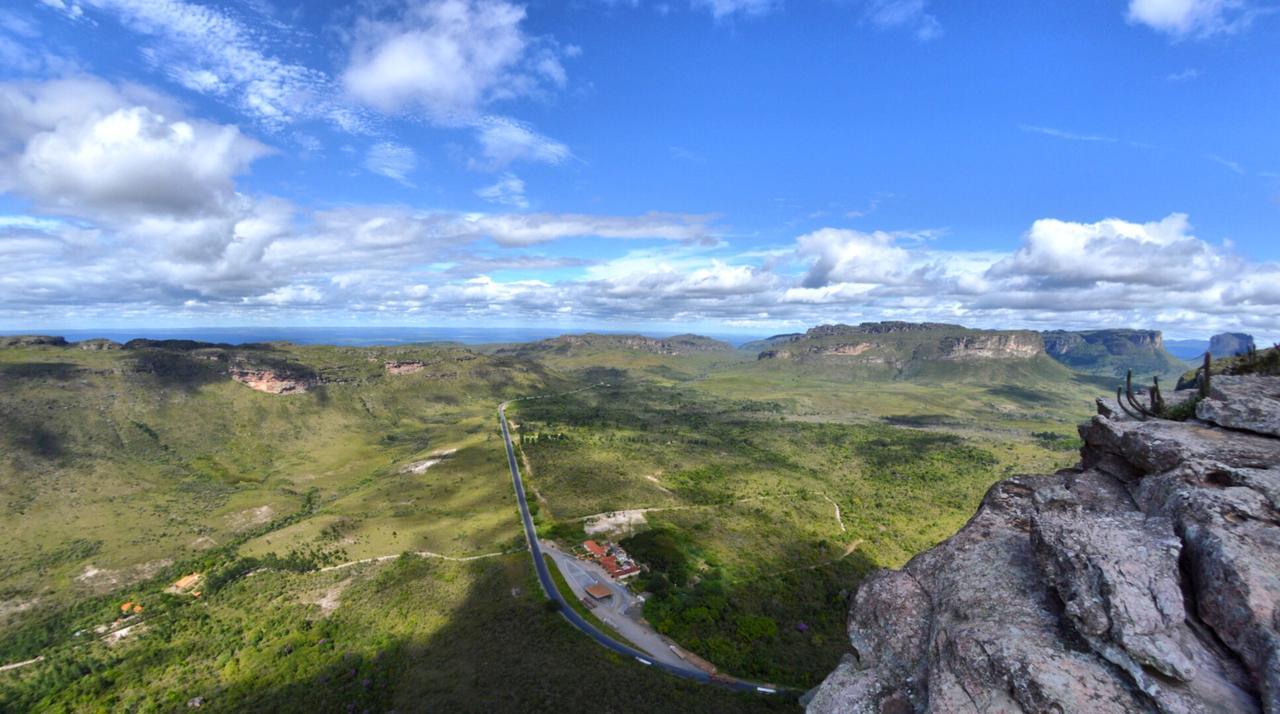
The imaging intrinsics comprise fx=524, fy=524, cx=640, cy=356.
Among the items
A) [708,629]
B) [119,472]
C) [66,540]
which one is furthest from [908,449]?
[119,472]

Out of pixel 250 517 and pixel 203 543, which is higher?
pixel 203 543

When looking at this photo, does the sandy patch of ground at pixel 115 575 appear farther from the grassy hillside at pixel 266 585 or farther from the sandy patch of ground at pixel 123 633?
the sandy patch of ground at pixel 123 633

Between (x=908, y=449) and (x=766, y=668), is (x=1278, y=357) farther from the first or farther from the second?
(x=908, y=449)

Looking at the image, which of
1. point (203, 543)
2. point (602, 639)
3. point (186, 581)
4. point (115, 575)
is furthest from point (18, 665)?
point (602, 639)

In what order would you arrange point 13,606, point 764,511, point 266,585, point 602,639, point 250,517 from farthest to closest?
1. point 250,517
2. point 764,511
3. point 266,585
4. point 13,606
5. point 602,639

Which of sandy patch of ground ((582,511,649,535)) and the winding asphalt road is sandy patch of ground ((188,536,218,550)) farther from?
sandy patch of ground ((582,511,649,535))

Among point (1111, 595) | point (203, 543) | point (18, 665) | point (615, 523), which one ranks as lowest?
point (203, 543)

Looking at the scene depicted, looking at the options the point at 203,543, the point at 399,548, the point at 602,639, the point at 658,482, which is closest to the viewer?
the point at 602,639

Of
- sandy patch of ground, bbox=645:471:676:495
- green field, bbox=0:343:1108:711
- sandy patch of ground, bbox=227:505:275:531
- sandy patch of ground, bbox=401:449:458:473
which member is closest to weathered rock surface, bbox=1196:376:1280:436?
green field, bbox=0:343:1108:711

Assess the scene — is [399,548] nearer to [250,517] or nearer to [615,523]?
[615,523]
